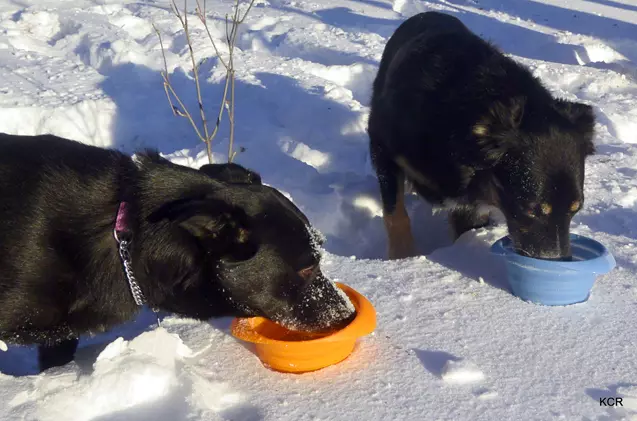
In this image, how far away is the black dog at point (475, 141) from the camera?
378cm

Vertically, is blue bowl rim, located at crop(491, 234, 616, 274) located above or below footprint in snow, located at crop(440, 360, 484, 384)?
above

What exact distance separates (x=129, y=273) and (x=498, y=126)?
224 cm

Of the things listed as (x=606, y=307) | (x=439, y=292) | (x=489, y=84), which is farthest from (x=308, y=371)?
(x=489, y=84)

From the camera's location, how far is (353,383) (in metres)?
2.97

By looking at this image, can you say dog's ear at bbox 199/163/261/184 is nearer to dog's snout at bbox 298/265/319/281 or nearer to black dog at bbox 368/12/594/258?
dog's snout at bbox 298/265/319/281

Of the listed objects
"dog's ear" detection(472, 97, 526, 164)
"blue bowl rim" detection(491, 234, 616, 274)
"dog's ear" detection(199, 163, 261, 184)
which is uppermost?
"dog's ear" detection(472, 97, 526, 164)

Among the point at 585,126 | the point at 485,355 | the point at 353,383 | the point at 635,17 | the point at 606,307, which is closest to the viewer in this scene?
the point at 353,383

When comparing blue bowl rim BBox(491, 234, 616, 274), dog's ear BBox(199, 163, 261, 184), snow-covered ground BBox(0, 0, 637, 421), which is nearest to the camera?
snow-covered ground BBox(0, 0, 637, 421)

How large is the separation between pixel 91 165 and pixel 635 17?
37.6ft

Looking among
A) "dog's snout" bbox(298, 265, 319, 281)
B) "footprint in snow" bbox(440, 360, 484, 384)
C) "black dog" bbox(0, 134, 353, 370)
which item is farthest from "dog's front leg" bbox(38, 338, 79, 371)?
"footprint in snow" bbox(440, 360, 484, 384)

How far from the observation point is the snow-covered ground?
2828 millimetres

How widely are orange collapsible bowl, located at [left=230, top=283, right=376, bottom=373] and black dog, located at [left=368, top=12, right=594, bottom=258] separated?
1.27 m

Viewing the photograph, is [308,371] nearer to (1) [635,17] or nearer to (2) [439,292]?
(2) [439,292]

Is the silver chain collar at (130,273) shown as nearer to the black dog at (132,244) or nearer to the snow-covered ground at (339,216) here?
the black dog at (132,244)
